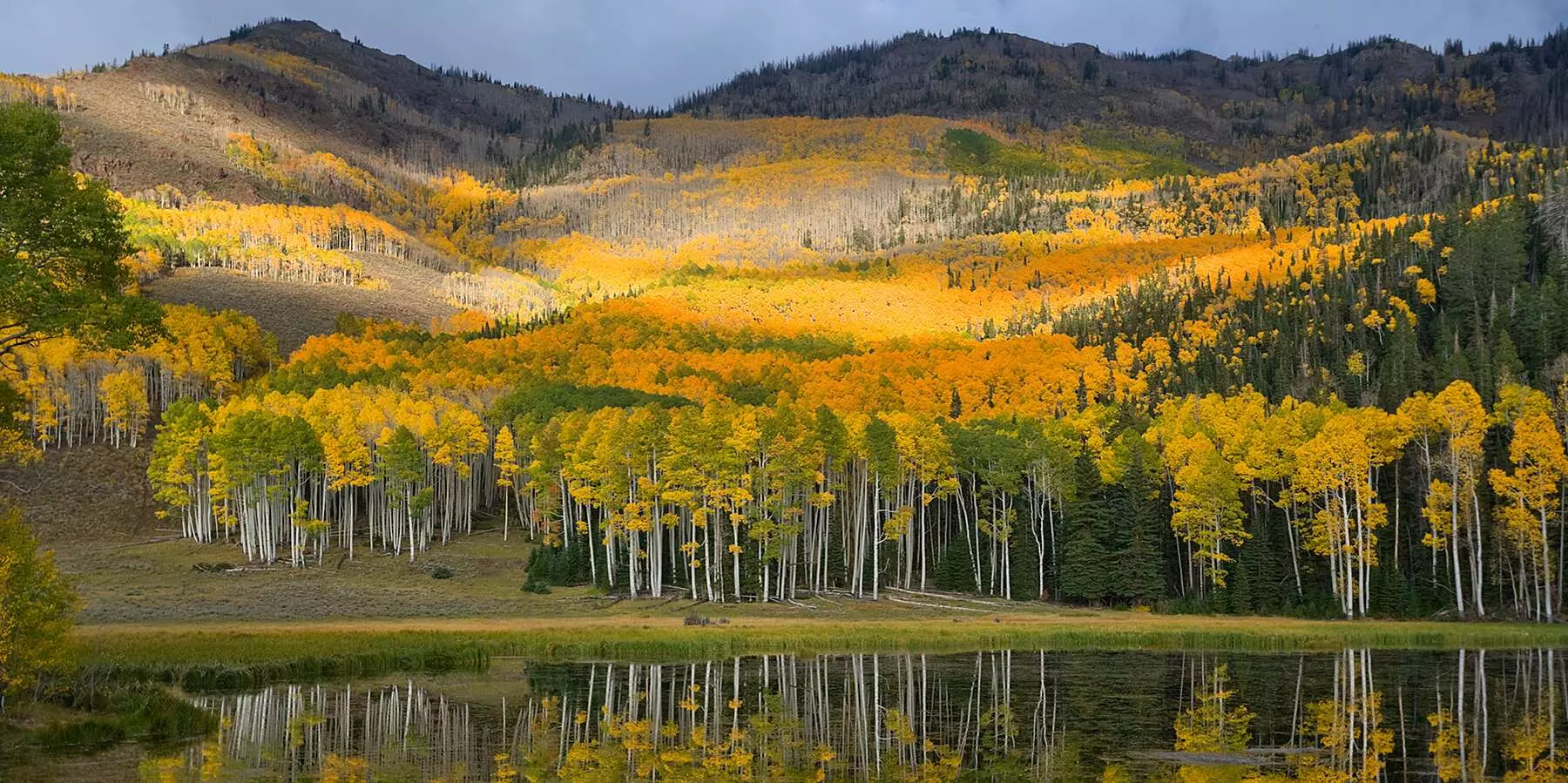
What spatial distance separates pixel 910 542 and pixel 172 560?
55928 mm

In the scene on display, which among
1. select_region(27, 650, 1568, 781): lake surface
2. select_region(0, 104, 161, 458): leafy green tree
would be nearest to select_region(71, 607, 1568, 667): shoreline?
select_region(27, 650, 1568, 781): lake surface

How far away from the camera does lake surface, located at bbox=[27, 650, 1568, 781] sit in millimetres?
27581

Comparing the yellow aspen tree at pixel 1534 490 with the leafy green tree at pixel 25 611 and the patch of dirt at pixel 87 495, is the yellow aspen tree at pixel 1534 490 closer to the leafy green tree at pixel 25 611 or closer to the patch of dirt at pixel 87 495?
the leafy green tree at pixel 25 611

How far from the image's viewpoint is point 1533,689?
42.4 m

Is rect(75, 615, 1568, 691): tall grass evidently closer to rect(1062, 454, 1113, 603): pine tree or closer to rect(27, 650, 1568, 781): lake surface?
rect(27, 650, 1568, 781): lake surface

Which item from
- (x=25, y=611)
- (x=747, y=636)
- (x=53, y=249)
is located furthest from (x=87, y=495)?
(x=53, y=249)

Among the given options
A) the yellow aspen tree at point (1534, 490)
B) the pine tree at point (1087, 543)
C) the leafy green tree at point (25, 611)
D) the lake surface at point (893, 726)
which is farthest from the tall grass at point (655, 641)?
the pine tree at point (1087, 543)

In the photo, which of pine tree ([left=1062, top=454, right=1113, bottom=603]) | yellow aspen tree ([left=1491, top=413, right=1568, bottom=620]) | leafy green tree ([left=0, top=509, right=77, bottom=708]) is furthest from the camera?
pine tree ([left=1062, top=454, right=1113, bottom=603])

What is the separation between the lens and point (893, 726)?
113 ft

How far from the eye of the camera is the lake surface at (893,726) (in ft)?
90.5

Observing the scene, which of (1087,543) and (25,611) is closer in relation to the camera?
(25,611)

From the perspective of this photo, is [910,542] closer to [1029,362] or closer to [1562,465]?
[1562,465]

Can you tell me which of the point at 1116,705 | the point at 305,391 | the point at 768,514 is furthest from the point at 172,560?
the point at 1116,705

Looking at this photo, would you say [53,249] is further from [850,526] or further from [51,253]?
[850,526]
